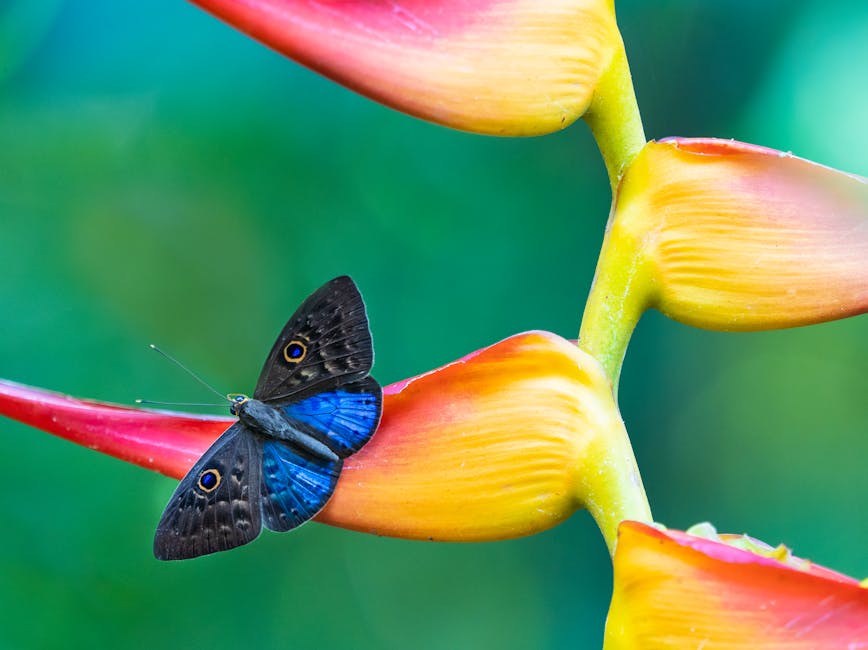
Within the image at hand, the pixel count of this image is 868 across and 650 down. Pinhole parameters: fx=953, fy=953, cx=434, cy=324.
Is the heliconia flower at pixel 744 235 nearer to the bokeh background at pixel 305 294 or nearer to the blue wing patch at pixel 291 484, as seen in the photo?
the blue wing patch at pixel 291 484

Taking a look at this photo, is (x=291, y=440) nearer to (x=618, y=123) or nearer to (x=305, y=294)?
(x=618, y=123)

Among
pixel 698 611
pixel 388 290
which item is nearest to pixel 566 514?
pixel 698 611

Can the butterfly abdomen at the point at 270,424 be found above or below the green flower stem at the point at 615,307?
below

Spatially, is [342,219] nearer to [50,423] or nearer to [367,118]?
[367,118]

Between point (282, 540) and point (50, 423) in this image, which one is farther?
point (282, 540)

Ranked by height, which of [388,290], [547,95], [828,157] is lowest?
[388,290]

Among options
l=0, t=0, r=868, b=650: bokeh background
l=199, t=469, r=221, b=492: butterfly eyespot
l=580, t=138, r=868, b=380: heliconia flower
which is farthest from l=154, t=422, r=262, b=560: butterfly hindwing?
l=0, t=0, r=868, b=650: bokeh background

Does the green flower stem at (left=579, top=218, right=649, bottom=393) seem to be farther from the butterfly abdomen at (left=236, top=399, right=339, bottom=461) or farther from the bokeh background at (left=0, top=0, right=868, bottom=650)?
the bokeh background at (left=0, top=0, right=868, bottom=650)

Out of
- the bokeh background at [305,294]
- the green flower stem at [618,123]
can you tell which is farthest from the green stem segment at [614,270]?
the bokeh background at [305,294]
